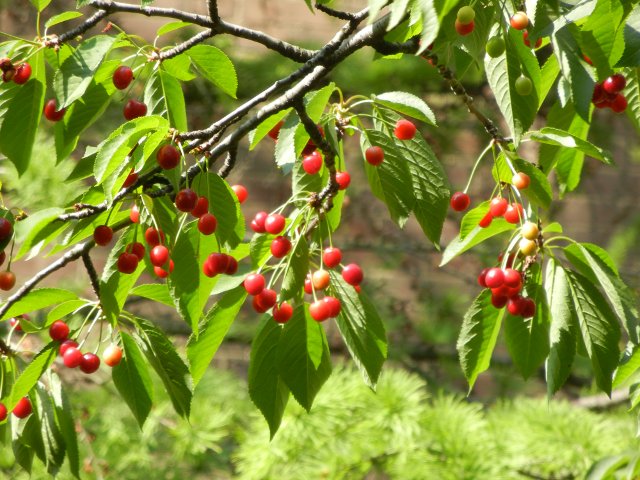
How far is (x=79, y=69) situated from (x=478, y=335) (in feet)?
1.18

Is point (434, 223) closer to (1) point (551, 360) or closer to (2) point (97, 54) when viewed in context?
(1) point (551, 360)

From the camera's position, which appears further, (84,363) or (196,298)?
(84,363)

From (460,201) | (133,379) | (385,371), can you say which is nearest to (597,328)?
(460,201)

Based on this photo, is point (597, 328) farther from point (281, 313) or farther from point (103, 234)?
point (103, 234)

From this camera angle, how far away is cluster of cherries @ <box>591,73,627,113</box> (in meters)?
0.65

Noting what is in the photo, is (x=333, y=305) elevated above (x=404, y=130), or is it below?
below

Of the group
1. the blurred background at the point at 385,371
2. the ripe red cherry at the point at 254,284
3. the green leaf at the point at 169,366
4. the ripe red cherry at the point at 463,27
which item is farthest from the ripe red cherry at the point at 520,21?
the green leaf at the point at 169,366

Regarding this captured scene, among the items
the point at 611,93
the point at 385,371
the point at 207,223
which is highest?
the point at 611,93

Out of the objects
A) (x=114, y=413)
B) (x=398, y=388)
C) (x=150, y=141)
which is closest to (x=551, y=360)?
(x=150, y=141)

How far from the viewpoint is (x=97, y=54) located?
24.5 inches

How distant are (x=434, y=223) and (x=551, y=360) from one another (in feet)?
0.44

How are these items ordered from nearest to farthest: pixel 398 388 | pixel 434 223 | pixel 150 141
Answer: pixel 150 141, pixel 434 223, pixel 398 388

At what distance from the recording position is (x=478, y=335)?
0.73 metres

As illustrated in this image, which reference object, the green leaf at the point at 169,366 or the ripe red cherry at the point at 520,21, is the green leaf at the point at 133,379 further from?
the ripe red cherry at the point at 520,21
